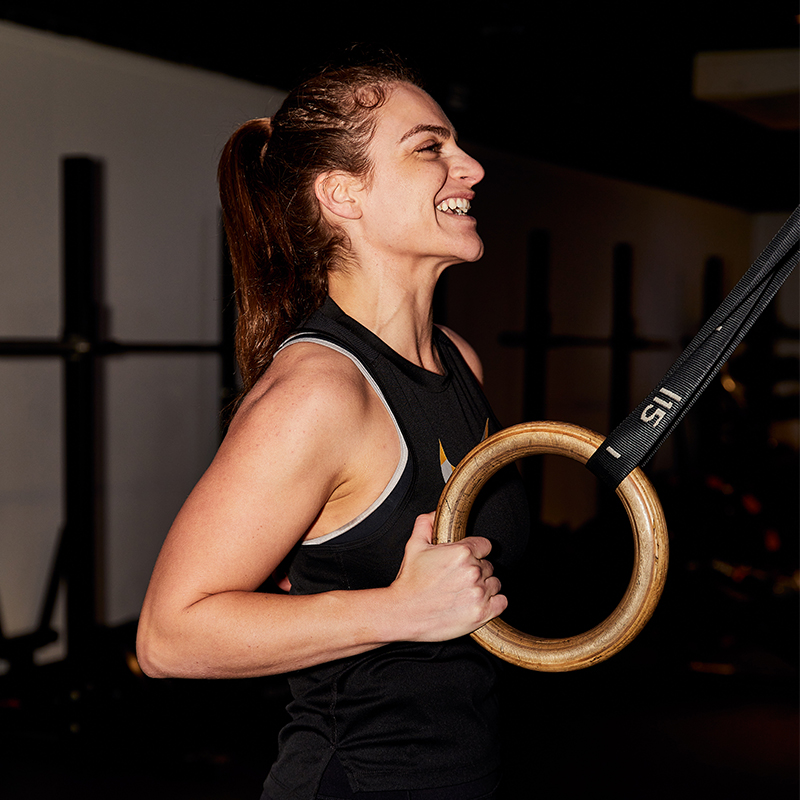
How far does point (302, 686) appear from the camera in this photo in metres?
1.28

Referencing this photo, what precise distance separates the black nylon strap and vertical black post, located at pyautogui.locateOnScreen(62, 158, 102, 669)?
7.30 ft

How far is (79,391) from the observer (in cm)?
293

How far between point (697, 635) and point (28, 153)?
3567 mm

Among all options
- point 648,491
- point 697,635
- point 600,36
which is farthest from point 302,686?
point 600,36

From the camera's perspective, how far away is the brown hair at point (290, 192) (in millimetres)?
1381

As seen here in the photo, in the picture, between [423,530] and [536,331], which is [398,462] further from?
[536,331]

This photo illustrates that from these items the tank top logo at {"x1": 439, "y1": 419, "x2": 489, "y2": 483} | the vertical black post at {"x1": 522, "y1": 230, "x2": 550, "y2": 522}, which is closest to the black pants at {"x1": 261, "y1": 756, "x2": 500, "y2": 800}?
the tank top logo at {"x1": 439, "y1": 419, "x2": 489, "y2": 483}

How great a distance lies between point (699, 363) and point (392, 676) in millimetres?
566

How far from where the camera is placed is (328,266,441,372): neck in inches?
55.0

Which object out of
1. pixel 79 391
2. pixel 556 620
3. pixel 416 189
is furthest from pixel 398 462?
pixel 556 620

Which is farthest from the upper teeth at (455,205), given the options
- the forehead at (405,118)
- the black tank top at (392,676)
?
the black tank top at (392,676)

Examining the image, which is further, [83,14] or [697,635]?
[697,635]

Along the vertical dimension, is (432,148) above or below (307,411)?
above

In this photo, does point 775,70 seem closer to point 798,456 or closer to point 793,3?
point 793,3
